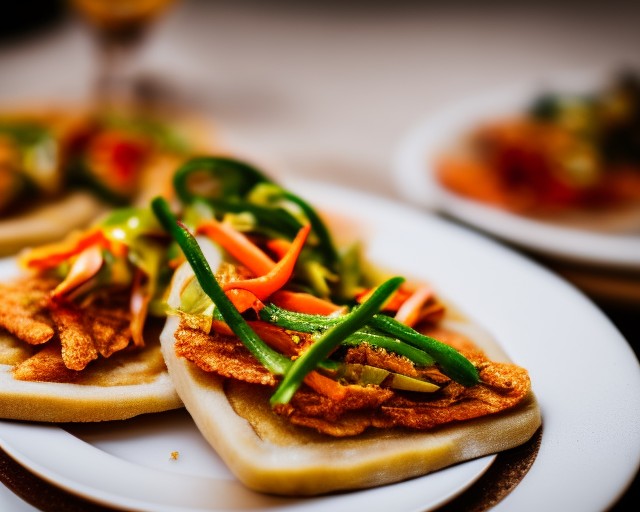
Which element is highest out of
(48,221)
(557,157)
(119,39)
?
(557,157)

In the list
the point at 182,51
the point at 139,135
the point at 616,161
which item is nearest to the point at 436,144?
the point at 616,161

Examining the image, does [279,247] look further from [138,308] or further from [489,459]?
[489,459]

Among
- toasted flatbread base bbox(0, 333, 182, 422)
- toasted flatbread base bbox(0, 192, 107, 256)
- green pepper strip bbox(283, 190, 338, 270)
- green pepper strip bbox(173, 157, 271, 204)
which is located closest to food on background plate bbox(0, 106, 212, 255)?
toasted flatbread base bbox(0, 192, 107, 256)

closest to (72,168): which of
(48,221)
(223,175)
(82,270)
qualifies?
(48,221)

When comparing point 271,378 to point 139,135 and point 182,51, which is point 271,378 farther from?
point 182,51

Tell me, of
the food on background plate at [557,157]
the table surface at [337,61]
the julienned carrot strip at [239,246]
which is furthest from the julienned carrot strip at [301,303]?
the table surface at [337,61]

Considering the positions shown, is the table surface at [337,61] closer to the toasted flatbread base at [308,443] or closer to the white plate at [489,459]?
the white plate at [489,459]
